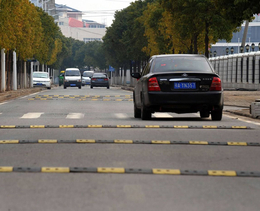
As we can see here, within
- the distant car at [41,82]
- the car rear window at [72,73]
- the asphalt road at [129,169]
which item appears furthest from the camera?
the car rear window at [72,73]

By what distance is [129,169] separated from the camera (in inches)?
294

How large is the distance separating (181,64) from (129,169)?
27.4ft

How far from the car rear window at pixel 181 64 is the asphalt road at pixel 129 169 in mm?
3327

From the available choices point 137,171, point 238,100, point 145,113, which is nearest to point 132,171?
point 137,171

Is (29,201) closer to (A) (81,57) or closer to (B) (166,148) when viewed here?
(B) (166,148)

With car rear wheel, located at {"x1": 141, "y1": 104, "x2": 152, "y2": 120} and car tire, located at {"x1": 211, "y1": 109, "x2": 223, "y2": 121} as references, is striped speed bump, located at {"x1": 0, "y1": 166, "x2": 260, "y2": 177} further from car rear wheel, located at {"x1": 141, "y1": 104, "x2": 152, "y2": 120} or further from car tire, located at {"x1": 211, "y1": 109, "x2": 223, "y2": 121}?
car tire, located at {"x1": 211, "y1": 109, "x2": 223, "y2": 121}

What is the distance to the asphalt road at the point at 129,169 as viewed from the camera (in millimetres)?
5824

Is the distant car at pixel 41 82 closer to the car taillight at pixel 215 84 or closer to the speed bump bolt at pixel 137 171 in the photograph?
the car taillight at pixel 215 84

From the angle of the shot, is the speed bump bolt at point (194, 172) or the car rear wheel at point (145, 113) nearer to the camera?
the speed bump bolt at point (194, 172)

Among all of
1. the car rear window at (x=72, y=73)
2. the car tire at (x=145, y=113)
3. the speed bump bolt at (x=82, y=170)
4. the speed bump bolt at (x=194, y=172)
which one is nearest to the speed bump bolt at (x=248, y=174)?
the speed bump bolt at (x=194, y=172)

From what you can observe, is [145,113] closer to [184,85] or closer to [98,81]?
[184,85]

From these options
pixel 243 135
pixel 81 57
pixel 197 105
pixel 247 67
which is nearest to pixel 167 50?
pixel 247 67

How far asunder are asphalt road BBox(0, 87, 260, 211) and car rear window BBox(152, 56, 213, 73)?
3.33 meters

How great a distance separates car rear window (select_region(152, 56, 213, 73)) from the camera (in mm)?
15430
